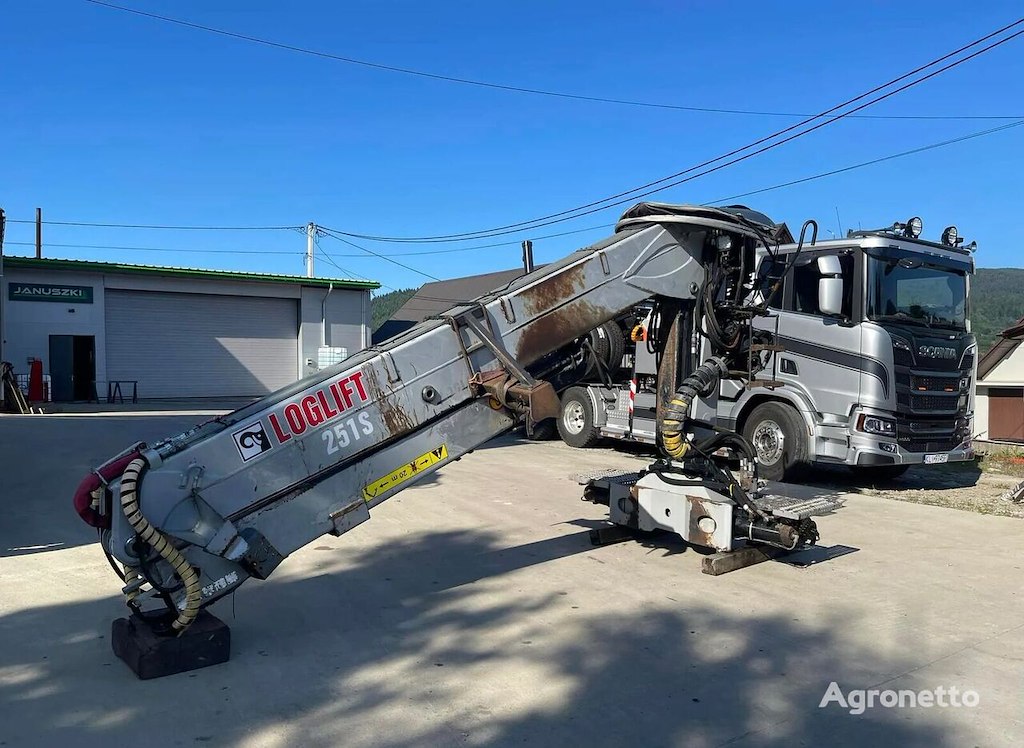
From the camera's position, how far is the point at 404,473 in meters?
5.00

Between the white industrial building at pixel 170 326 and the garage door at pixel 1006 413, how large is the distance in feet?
76.0

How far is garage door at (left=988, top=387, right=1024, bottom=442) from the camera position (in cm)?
2477

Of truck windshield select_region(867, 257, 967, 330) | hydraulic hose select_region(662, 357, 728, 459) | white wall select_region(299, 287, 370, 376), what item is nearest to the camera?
hydraulic hose select_region(662, 357, 728, 459)

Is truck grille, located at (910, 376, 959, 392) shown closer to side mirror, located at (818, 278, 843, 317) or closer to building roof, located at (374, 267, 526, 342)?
side mirror, located at (818, 278, 843, 317)

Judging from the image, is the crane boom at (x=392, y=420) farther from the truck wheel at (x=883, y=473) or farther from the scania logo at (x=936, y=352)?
the truck wheel at (x=883, y=473)

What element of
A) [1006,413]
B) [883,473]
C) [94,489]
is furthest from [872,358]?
[1006,413]

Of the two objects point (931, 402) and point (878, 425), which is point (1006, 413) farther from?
point (878, 425)

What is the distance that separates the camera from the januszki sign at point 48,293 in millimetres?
26094

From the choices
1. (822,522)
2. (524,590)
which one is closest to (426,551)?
(524,590)

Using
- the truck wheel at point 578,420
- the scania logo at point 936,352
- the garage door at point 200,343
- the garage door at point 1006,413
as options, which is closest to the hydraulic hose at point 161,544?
the scania logo at point 936,352

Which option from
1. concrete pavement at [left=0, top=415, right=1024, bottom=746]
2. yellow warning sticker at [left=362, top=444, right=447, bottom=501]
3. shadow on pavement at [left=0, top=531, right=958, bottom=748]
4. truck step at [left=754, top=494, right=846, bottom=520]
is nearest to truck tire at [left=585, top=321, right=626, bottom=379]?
concrete pavement at [left=0, top=415, right=1024, bottom=746]

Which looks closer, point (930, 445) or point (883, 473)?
point (930, 445)
